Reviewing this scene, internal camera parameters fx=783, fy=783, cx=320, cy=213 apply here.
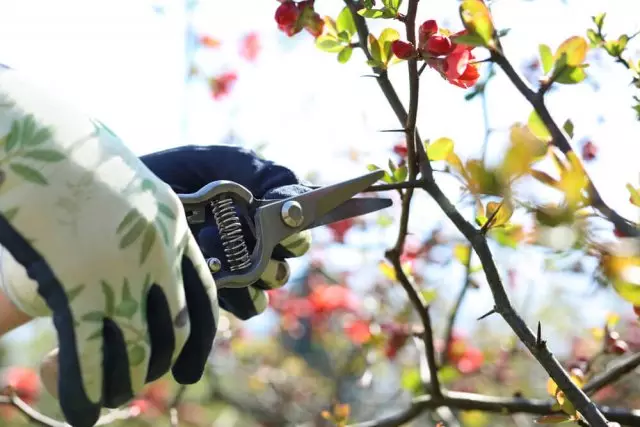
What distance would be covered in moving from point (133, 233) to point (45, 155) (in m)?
0.09

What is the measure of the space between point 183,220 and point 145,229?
58mm

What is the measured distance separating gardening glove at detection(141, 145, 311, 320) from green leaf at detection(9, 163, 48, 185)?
38 cm

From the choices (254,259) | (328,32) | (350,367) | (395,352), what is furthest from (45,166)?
(350,367)

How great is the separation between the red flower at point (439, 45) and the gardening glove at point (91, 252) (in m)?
0.34

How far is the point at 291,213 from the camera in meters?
0.89

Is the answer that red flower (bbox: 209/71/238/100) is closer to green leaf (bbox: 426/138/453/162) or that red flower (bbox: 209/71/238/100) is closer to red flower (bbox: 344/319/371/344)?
red flower (bbox: 344/319/371/344)

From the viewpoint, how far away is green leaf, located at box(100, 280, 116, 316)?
0.58 metres

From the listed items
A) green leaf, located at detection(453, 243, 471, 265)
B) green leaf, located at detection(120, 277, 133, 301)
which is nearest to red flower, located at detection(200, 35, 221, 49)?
green leaf, located at detection(453, 243, 471, 265)

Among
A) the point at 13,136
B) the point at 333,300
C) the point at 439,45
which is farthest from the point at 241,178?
the point at 333,300

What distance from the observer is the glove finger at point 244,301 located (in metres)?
0.98

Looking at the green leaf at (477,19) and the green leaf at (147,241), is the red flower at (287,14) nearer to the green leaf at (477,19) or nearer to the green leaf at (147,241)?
the green leaf at (477,19)

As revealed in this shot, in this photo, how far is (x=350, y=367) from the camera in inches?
87.7

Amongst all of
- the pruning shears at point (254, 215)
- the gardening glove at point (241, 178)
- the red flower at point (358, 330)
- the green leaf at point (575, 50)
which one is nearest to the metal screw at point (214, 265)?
the pruning shears at point (254, 215)

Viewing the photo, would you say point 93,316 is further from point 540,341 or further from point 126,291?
point 540,341
